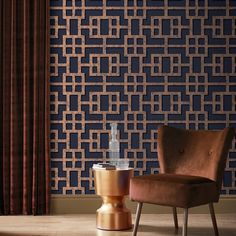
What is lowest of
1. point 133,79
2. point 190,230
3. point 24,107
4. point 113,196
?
point 190,230

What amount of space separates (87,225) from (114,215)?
12.6 inches

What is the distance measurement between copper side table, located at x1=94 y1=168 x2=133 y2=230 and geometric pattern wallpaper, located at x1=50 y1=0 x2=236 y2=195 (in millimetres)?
736

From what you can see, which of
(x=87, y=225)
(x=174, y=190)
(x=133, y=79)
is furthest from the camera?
(x=133, y=79)

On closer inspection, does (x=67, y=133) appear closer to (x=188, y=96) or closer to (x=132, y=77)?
(x=132, y=77)

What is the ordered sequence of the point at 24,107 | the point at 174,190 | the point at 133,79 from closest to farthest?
the point at 174,190, the point at 24,107, the point at 133,79

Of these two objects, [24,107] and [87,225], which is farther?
[24,107]

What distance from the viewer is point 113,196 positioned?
3.70 m

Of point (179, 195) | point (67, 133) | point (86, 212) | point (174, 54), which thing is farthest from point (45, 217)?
point (174, 54)

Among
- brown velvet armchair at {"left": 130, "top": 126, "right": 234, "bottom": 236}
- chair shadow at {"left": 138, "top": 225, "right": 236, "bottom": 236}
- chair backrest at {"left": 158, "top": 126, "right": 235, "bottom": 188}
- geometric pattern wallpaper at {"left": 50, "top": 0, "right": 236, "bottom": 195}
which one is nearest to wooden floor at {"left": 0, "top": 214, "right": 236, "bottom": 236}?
chair shadow at {"left": 138, "top": 225, "right": 236, "bottom": 236}

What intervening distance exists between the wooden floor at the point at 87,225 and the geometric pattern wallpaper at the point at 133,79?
0.37 meters

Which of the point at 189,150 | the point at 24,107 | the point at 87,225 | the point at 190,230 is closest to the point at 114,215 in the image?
the point at 87,225

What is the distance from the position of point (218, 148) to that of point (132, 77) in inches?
51.7

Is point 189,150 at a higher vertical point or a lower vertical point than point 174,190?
higher

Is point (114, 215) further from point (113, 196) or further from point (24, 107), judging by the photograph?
point (24, 107)
